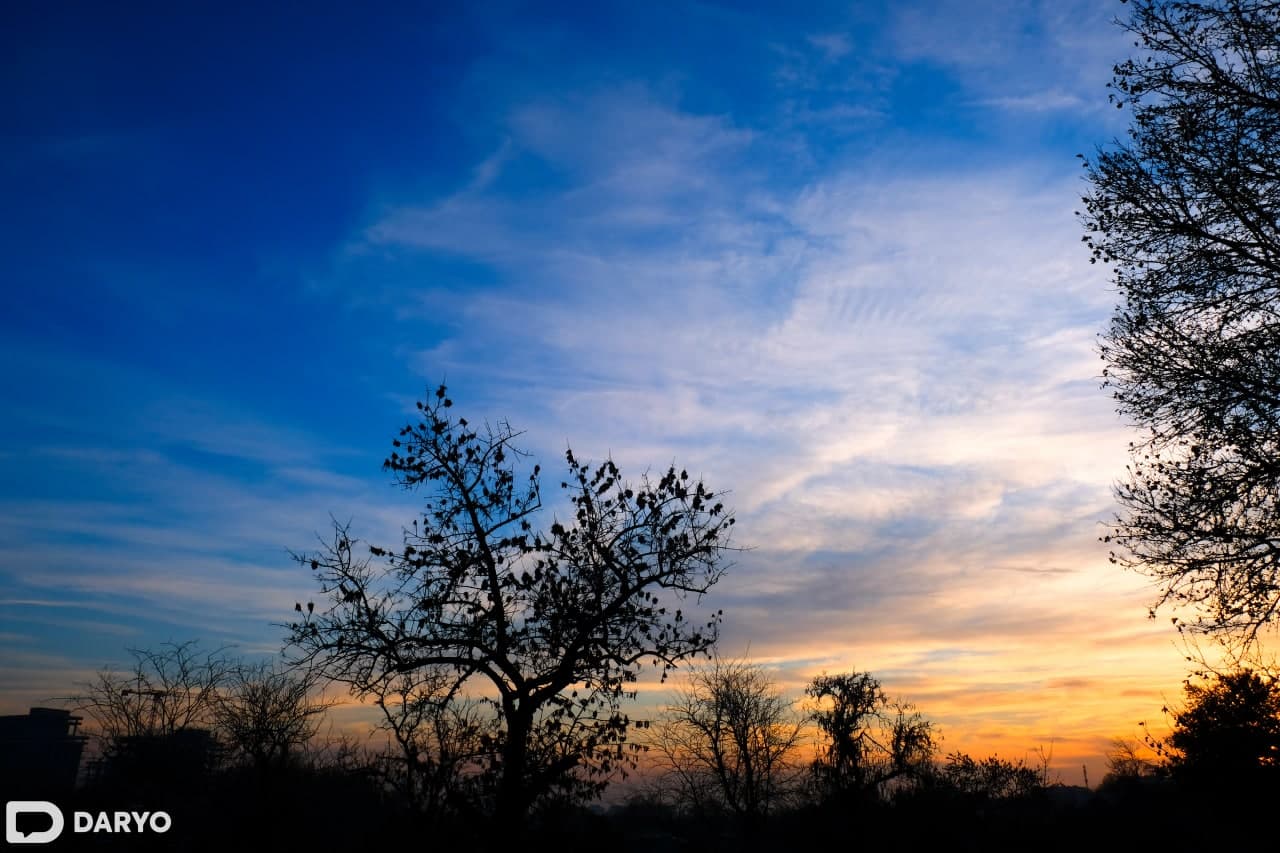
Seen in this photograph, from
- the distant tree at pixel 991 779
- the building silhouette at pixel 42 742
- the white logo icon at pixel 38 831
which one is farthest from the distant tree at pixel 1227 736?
the building silhouette at pixel 42 742

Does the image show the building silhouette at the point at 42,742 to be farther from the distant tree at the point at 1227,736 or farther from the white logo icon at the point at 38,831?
the distant tree at the point at 1227,736

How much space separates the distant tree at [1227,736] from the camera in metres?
28.9

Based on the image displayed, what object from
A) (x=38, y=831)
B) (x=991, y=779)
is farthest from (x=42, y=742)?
(x=991, y=779)

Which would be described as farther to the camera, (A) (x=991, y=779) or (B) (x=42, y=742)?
(B) (x=42, y=742)

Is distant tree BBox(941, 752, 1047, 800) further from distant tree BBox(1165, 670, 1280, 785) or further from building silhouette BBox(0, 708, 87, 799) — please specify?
building silhouette BBox(0, 708, 87, 799)

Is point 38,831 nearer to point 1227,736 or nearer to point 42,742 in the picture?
point 1227,736

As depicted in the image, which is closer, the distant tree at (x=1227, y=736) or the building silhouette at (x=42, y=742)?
the distant tree at (x=1227, y=736)

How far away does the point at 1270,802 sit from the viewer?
28.6 m

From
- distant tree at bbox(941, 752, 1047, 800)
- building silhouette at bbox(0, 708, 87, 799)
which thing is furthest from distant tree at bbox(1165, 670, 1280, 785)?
building silhouette at bbox(0, 708, 87, 799)

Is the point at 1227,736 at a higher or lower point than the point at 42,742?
higher

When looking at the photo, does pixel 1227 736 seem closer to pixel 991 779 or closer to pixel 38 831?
pixel 991 779

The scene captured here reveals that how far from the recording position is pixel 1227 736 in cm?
3036

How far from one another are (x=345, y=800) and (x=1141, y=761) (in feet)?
139

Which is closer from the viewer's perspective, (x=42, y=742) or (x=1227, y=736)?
(x=1227, y=736)
